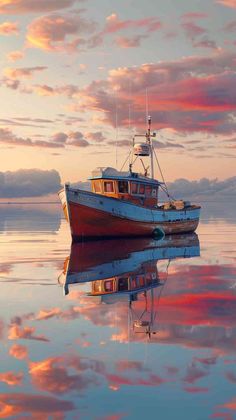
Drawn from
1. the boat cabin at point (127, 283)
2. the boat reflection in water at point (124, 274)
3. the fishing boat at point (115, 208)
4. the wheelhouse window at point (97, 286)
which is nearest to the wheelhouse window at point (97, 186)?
the fishing boat at point (115, 208)

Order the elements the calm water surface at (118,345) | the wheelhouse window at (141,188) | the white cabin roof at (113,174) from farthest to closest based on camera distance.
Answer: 1. the wheelhouse window at (141,188)
2. the white cabin roof at (113,174)
3. the calm water surface at (118,345)

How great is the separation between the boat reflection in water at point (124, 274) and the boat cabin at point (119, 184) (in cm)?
800

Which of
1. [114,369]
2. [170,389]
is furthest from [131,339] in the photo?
[170,389]

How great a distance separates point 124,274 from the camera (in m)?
21.4

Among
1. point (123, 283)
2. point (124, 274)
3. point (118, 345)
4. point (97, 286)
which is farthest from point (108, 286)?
point (118, 345)

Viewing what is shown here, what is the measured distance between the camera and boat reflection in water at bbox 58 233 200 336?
15508 millimetres

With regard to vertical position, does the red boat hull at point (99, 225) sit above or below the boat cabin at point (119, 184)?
below

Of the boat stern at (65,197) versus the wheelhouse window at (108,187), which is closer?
the boat stern at (65,197)

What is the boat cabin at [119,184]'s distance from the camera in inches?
1682

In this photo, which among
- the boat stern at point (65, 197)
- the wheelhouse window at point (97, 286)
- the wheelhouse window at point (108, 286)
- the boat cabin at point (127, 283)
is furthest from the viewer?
the boat stern at point (65, 197)

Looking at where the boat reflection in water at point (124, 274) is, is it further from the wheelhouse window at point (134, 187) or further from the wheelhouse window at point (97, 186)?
the wheelhouse window at point (134, 187)

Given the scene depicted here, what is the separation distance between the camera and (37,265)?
25609 mm

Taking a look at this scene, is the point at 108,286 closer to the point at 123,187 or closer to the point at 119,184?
the point at 119,184

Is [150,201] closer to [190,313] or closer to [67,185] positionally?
[67,185]
